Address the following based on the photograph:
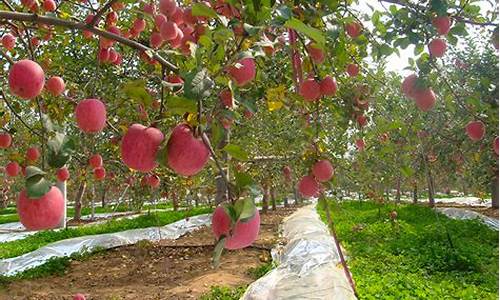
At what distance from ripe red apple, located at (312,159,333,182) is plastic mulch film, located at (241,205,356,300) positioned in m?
2.54

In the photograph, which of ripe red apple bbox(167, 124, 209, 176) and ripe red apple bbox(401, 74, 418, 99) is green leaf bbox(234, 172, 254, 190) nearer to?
ripe red apple bbox(167, 124, 209, 176)

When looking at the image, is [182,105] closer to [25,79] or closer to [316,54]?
[25,79]

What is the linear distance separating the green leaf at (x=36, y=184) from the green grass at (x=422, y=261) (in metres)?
2.45

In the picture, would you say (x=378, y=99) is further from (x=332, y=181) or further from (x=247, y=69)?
(x=247, y=69)

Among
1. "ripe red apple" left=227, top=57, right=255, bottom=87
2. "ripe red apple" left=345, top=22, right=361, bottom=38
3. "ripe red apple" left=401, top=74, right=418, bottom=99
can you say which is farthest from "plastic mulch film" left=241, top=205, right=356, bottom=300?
"ripe red apple" left=227, top=57, right=255, bottom=87

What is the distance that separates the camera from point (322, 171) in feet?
5.63

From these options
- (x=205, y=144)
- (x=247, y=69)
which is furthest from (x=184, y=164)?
(x=247, y=69)

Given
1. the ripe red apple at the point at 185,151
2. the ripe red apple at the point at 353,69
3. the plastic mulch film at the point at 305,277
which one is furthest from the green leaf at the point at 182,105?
the plastic mulch film at the point at 305,277

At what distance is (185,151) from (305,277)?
4.50 m

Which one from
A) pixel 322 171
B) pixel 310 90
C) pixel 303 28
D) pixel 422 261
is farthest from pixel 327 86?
pixel 422 261

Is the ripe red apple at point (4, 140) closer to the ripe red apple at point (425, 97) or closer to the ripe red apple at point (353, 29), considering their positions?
the ripe red apple at point (353, 29)

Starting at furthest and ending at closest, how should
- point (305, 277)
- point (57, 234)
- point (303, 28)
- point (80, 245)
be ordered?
point (57, 234), point (80, 245), point (305, 277), point (303, 28)

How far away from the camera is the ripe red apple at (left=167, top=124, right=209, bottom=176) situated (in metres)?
0.88

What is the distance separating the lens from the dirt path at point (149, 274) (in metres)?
5.69
